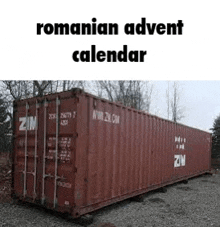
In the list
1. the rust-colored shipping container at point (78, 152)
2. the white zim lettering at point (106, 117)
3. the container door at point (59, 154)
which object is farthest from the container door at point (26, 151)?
the white zim lettering at point (106, 117)

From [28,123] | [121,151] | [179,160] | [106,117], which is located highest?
[106,117]

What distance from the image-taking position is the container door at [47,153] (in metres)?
5.14

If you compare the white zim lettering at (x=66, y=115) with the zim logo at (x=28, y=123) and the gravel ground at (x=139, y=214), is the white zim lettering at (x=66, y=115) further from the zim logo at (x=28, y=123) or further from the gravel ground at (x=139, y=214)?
the gravel ground at (x=139, y=214)

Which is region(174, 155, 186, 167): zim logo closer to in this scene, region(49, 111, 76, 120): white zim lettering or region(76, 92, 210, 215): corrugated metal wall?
region(76, 92, 210, 215): corrugated metal wall

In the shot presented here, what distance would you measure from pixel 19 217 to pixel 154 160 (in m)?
4.81

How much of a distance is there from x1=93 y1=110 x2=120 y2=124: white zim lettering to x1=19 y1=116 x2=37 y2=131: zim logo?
5.48 feet

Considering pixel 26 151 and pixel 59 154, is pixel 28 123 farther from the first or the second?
pixel 59 154

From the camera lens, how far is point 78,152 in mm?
5055

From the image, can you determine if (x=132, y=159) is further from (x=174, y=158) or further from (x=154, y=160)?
(x=174, y=158)

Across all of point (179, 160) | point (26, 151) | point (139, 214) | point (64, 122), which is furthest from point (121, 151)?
point (179, 160)

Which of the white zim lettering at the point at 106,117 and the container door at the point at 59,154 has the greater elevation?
the white zim lettering at the point at 106,117

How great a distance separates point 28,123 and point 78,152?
194 centimetres

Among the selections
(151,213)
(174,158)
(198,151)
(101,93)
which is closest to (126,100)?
(101,93)

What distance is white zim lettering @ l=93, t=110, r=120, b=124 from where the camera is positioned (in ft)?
18.4
